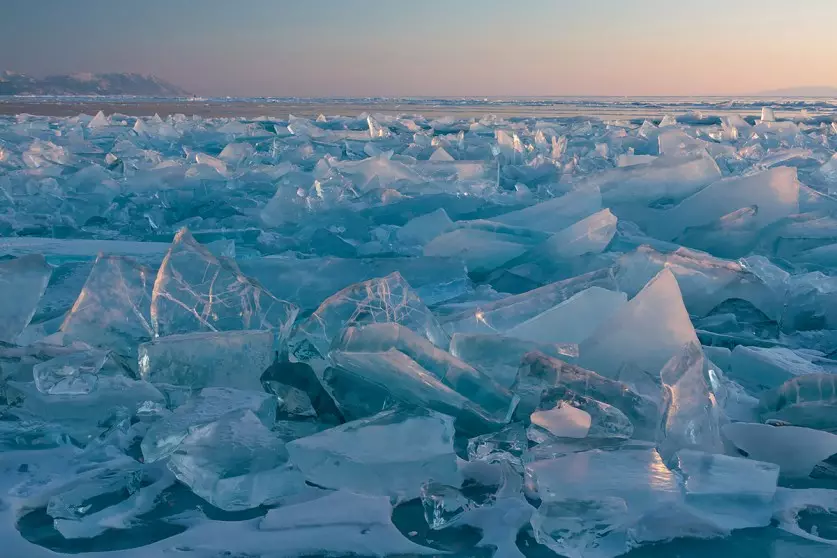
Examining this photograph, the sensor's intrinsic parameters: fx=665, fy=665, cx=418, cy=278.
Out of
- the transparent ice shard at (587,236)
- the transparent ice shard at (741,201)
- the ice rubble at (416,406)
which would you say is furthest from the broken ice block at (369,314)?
the transparent ice shard at (741,201)

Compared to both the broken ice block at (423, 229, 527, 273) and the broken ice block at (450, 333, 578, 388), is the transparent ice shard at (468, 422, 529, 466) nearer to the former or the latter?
the broken ice block at (450, 333, 578, 388)

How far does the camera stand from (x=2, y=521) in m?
0.96

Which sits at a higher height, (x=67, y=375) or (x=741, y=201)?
(x=741, y=201)

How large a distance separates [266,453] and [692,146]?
4047mm

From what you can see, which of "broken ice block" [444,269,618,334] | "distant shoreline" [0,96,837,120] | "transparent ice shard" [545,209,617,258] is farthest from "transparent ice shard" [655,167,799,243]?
"distant shoreline" [0,96,837,120]

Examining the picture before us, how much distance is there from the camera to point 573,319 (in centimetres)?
144

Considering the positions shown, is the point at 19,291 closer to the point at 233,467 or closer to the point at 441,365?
the point at 233,467

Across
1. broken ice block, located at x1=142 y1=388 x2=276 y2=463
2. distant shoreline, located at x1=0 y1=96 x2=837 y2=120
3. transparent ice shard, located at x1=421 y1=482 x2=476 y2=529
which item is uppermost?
distant shoreline, located at x1=0 y1=96 x2=837 y2=120

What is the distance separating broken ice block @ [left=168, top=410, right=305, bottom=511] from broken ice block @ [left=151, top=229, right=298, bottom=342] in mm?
408

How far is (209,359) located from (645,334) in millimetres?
871

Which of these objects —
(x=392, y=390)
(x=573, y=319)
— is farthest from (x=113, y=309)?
(x=573, y=319)

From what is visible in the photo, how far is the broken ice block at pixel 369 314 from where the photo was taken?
4.52ft

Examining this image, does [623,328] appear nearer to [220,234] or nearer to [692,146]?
[220,234]

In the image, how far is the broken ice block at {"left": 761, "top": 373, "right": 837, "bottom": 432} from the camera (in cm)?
121
